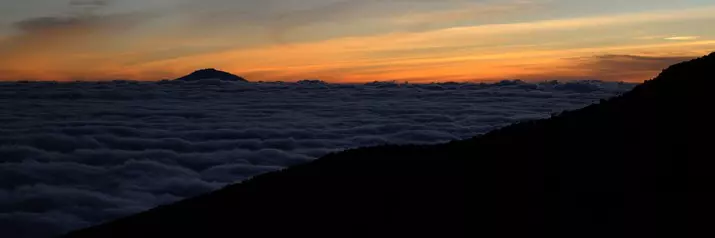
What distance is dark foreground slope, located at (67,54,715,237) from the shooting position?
15.3ft

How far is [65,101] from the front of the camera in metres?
15.1

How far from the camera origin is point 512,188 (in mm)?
5156

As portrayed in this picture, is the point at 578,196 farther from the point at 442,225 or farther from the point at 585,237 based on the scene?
the point at 442,225

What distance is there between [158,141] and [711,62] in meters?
6.92

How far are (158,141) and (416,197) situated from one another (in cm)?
530

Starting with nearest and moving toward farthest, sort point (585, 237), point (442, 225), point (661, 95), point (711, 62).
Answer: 1. point (585, 237)
2. point (442, 225)
3. point (661, 95)
4. point (711, 62)

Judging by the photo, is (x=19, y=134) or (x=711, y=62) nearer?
(x=711, y=62)

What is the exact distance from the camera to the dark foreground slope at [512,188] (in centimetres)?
467

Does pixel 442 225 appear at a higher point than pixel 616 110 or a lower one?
lower

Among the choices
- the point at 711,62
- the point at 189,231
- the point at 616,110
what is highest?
the point at 711,62

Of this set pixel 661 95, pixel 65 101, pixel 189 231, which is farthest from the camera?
pixel 65 101

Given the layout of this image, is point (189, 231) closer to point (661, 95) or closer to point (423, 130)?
point (661, 95)

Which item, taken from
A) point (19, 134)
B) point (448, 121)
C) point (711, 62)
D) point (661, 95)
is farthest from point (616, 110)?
point (19, 134)

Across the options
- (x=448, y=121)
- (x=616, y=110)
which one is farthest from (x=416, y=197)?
(x=448, y=121)
